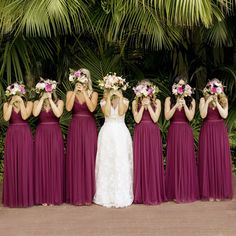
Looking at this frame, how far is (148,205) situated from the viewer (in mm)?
7363

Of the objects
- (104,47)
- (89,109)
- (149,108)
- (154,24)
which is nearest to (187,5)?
(154,24)

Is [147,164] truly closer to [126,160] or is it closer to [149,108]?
[126,160]

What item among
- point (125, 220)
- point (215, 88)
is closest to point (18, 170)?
point (125, 220)

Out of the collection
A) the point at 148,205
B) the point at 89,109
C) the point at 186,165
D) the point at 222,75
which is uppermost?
the point at 222,75

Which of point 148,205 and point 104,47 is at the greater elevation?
point 104,47

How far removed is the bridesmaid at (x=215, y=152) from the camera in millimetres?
7516

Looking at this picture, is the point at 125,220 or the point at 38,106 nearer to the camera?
the point at 125,220

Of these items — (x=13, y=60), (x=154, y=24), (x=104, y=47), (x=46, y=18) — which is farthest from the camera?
(x=104, y=47)

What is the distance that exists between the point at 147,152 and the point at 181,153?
49 cm

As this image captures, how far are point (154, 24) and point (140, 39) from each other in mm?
1395

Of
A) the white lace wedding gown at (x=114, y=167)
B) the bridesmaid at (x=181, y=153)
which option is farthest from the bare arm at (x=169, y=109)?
the white lace wedding gown at (x=114, y=167)

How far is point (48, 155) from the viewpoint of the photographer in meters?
7.41

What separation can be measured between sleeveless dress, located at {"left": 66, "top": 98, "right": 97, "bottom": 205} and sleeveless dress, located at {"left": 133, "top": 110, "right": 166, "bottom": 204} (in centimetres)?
63

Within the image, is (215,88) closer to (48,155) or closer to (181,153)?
(181,153)
